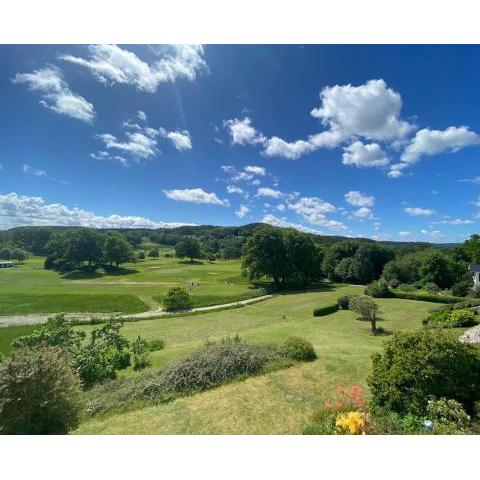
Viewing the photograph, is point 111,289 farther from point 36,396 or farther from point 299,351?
point 36,396

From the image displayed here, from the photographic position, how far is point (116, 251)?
255 ft

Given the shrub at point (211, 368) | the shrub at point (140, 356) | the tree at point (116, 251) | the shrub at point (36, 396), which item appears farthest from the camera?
the tree at point (116, 251)

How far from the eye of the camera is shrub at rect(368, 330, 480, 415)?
788 cm

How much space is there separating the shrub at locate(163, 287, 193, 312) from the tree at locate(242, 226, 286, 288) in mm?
17523

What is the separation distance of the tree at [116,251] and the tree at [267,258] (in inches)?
1547

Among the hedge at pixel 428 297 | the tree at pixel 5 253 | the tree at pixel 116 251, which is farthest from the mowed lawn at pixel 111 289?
the hedge at pixel 428 297

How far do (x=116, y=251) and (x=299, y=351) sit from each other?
2865 inches

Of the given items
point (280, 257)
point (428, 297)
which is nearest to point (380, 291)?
point (428, 297)

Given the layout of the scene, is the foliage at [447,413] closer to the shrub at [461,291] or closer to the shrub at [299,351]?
the shrub at [299,351]

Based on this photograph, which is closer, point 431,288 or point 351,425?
point 351,425

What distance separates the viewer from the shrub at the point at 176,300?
38000mm

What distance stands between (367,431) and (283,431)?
2308 millimetres

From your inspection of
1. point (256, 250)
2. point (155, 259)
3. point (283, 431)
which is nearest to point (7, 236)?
point (155, 259)
